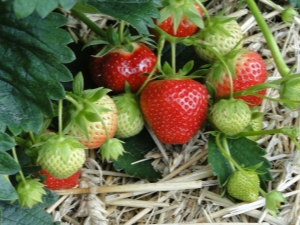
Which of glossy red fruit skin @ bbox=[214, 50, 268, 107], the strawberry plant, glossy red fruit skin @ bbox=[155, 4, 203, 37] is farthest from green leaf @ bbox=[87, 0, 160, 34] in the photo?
glossy red fruit skin @ bbox=[214, 50, 268, 107]

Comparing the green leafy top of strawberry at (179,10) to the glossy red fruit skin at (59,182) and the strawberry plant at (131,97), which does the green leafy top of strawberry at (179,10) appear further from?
the glossy red fruit skin at (59,182)

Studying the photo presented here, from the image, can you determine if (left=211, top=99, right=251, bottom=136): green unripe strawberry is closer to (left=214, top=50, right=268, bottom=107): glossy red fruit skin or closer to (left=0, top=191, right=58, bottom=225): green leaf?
(left=214, top=50, right=268, bottom=107): glossy red fruit skin

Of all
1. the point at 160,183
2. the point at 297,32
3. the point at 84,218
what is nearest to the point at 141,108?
the point at 160,183

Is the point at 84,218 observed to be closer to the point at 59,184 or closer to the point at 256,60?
the point at 59,184

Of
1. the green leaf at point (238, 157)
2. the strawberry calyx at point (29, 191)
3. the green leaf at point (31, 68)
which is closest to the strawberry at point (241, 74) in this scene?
the green leaf at point (238, 157)

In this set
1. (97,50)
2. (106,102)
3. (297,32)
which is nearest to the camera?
(106,102)

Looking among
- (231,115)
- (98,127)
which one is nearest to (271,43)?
(231,115)

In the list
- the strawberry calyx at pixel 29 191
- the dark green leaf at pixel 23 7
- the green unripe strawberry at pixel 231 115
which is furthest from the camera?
the green unripe strawberry at pixel 231 115
